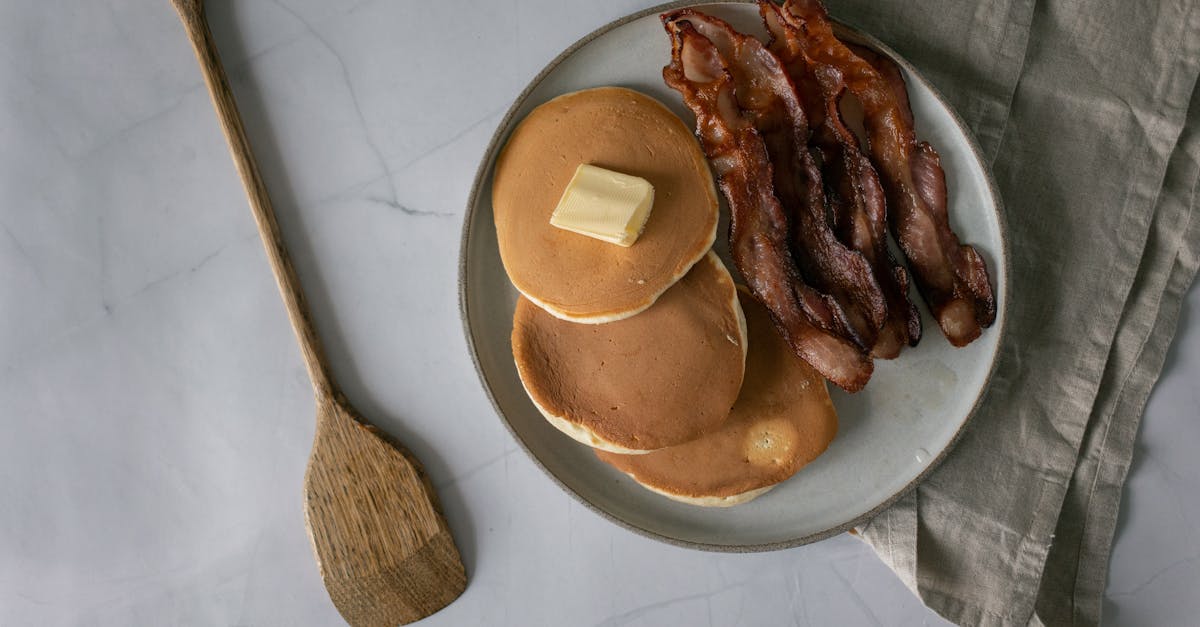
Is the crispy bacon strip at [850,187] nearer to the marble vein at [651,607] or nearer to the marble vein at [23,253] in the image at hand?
the marble vein at [651,607]

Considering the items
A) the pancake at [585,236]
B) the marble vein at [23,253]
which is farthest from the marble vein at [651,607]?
the marble vein at [23,253]

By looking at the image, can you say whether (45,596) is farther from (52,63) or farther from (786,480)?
(786,480)

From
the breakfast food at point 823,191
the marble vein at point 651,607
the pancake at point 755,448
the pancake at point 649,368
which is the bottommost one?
the marble vein at point 651,607

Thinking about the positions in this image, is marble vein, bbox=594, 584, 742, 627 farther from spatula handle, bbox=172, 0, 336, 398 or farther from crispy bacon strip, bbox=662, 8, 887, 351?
spatula handle, bbox=172, 0, 336, 398

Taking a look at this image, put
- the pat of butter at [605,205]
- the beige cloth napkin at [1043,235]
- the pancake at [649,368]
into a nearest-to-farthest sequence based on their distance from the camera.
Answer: the pat of butter at [605,205] < the pancake at [649,368] < the beige cloth napkin at [1043,235]

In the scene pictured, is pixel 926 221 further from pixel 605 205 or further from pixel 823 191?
pixel 605 205

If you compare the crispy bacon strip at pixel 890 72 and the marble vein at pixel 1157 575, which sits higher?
the crispy bacon strip at pixel 890 72

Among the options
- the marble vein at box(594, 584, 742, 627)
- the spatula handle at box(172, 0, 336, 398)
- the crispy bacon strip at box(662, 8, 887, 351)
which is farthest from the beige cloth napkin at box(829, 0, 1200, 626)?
the spatula handle at box(172, 0, 336, 398)
